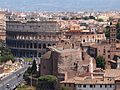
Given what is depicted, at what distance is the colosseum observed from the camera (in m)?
71.5

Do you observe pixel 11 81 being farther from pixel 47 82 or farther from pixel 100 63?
pixel 47 82

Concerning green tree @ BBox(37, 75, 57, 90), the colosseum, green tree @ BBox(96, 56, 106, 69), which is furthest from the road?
the colosseum

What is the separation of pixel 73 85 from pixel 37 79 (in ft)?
15.6

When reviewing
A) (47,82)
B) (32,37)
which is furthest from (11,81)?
(32,37)

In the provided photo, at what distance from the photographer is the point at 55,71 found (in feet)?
136

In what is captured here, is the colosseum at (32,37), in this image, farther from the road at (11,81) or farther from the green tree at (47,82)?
the green tree at (47,82)

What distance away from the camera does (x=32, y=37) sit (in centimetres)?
7394

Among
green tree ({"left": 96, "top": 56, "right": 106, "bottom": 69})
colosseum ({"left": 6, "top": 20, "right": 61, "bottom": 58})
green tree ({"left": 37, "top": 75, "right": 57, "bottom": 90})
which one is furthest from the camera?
colosseum ({"left": 6, "top": 20, "right": 61, "bottom": 58})

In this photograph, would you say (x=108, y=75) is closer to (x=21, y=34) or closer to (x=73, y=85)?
→ (x=73, y=85)

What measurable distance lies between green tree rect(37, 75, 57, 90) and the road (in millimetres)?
3683

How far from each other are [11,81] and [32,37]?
26288mm

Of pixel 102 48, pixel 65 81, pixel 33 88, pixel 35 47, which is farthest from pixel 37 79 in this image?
pixel 35 47

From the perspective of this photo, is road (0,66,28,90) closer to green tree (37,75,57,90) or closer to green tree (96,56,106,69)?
green tree (37,75,57,90)

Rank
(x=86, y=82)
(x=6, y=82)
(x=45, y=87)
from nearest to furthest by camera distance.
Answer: (x=86, y=82)
(x=45, y=87)
(x=6, y=82)
